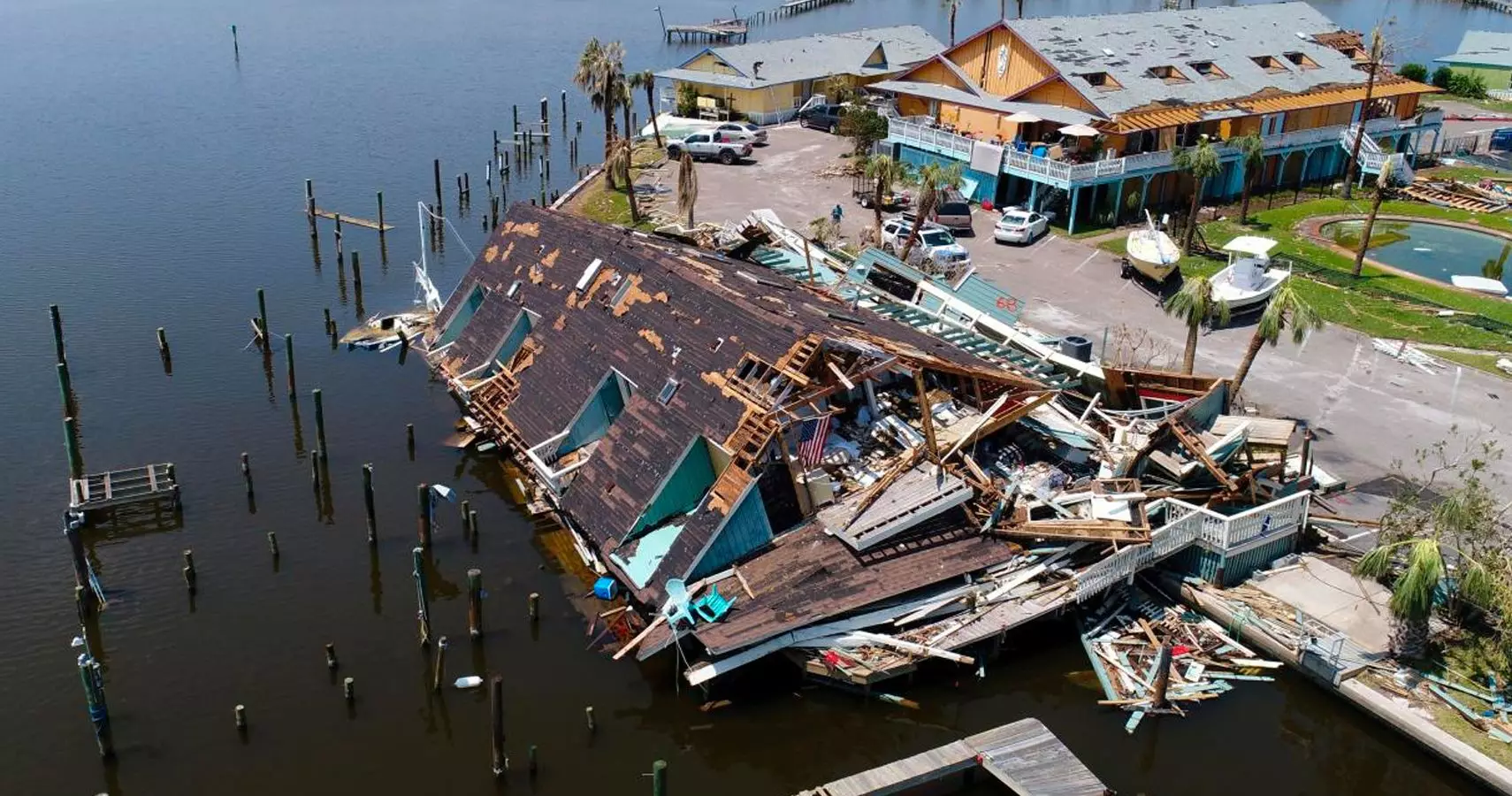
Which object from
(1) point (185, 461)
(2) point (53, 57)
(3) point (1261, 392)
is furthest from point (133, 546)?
(2) point (53, 57)

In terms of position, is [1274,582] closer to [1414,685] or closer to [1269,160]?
[1414,685]

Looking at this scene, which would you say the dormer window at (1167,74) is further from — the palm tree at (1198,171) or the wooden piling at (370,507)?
the wooden piling at (370,507)

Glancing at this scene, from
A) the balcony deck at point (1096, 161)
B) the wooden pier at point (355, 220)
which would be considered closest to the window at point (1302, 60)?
the balcony deck at point (1096, 161)

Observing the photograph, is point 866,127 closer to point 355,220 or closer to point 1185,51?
point 1185,51

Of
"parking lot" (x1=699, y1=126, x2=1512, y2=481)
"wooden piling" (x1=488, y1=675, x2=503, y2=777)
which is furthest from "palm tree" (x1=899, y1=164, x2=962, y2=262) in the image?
"wooden piling" (x1=488, y1=675, x2=503, y2=777)

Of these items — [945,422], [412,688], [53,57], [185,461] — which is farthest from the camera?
[53,57]

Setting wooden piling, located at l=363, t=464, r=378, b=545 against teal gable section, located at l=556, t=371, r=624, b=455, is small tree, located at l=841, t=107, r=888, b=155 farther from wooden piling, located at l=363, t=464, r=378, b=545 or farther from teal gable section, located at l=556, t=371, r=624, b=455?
wooden piling, located at l=363, t=464, r=378, b=545
